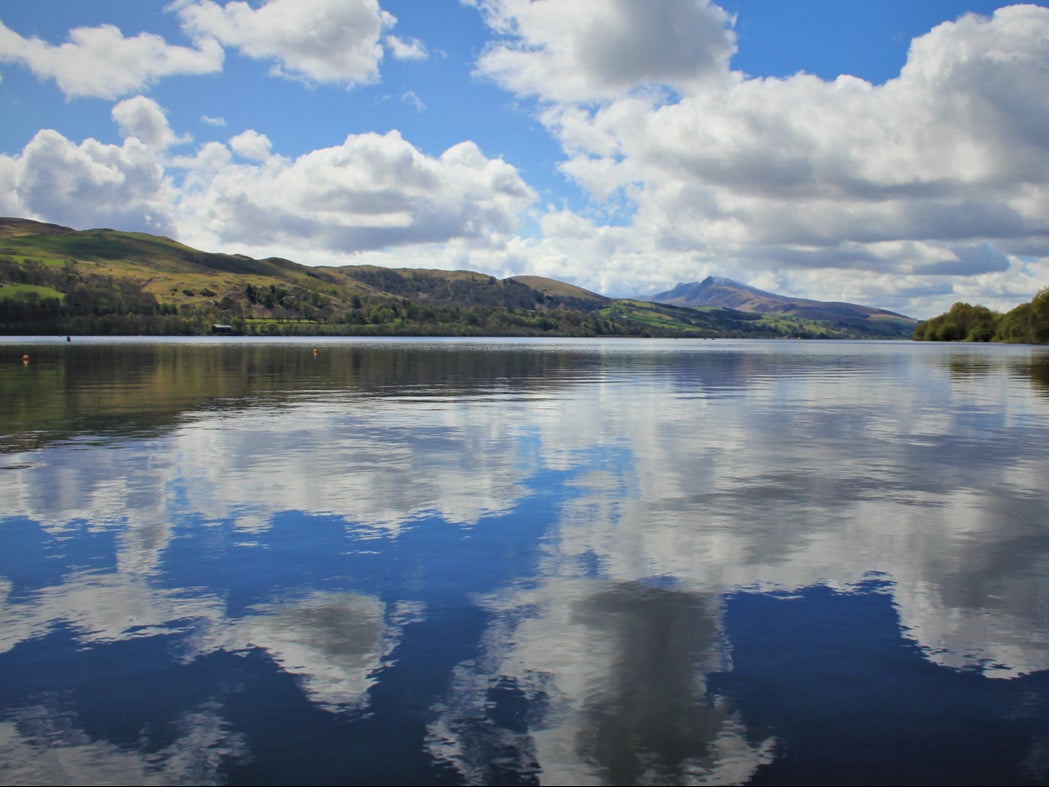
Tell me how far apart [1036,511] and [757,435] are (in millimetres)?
15283

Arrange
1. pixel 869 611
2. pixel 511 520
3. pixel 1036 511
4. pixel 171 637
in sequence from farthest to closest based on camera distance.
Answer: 1. pixel 1036 511
2. pixel 511 520
3. pixel 869 611
4. pixel 171 637

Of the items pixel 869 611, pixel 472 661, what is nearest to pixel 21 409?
pixel 472 661

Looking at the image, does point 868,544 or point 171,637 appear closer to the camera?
point 171,637

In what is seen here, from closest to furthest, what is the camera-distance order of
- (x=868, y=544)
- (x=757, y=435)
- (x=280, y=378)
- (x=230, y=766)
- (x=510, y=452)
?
1. (x=230, y=766)
2. (x=868, y=544)
3. (x=510, y=452)
4. (x=757, y=435)
5. (x=280, y=378)

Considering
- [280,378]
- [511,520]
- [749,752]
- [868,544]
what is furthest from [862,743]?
[280,378]

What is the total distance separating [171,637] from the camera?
40.0 ft

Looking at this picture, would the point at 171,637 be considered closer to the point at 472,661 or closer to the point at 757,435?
the point at 472,661

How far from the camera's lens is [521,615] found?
1310 centimetres

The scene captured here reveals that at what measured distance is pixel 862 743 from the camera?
923 centimetres

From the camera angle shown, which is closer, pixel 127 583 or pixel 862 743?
pixel 862 743

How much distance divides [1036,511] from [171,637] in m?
20.9

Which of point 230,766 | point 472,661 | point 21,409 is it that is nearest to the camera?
point 230,766

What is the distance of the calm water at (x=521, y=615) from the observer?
9.05 meters

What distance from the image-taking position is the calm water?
29.7 feet
